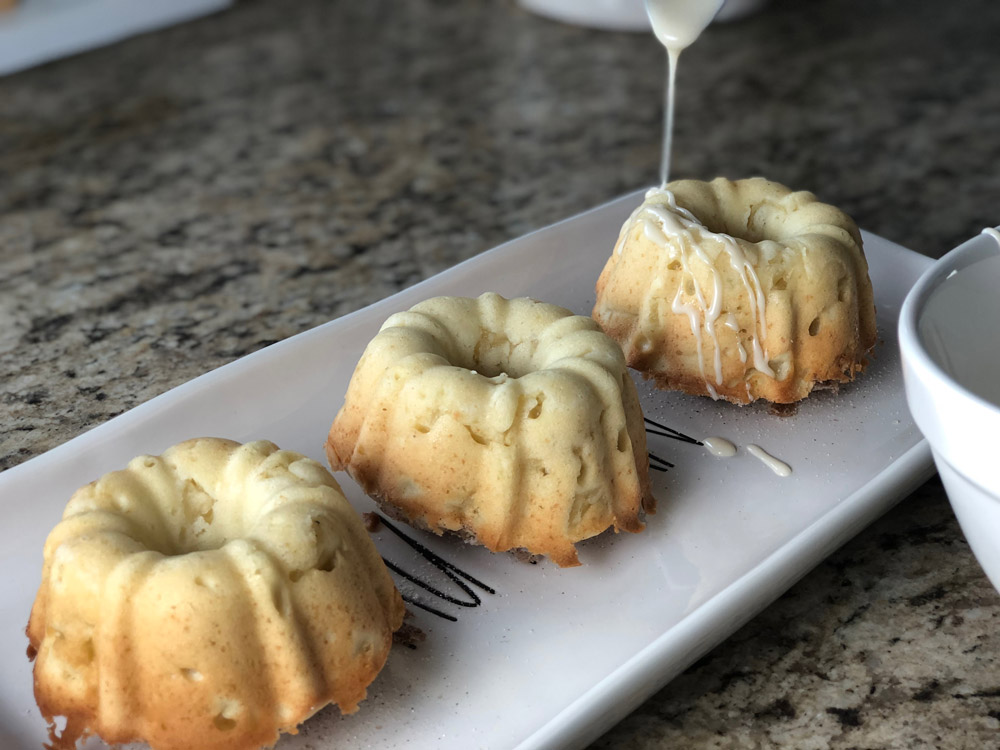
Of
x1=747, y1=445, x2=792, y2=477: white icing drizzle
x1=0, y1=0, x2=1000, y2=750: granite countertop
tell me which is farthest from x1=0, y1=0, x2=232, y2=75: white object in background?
x1=747, y1=445, x2=792, y2=477: white icing drizzle

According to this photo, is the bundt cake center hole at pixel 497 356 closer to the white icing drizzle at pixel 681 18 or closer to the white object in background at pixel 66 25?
the white icing drizzle at pixel 681 18

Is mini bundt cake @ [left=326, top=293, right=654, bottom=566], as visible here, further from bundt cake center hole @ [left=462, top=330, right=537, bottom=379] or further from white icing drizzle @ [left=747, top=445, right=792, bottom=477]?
white icing drizzle @ [left=747, top=445, right=792, bottom=477]

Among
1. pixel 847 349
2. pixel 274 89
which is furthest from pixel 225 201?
pixel 847 349

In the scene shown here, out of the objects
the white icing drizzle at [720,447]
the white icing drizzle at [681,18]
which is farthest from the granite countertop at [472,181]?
the white icing drizzle at [681,18]

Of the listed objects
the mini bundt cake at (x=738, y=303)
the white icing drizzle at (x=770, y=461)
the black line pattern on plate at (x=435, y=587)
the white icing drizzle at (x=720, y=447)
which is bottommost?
the white icing drizzle at (x=770, y=461)

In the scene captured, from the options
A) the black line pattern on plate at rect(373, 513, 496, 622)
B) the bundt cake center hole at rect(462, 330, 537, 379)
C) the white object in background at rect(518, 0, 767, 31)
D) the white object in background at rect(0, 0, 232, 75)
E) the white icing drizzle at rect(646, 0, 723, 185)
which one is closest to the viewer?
the black line pattern on plate at rect(373, 513, 496, 622)

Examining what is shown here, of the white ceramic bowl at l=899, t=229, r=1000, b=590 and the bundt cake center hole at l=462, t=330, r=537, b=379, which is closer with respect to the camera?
the white ceramic bowl at l=899, t=229, r=1000, b=590

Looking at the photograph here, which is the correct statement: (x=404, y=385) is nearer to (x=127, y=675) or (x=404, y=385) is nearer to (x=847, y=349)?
(x=127, y=675)
